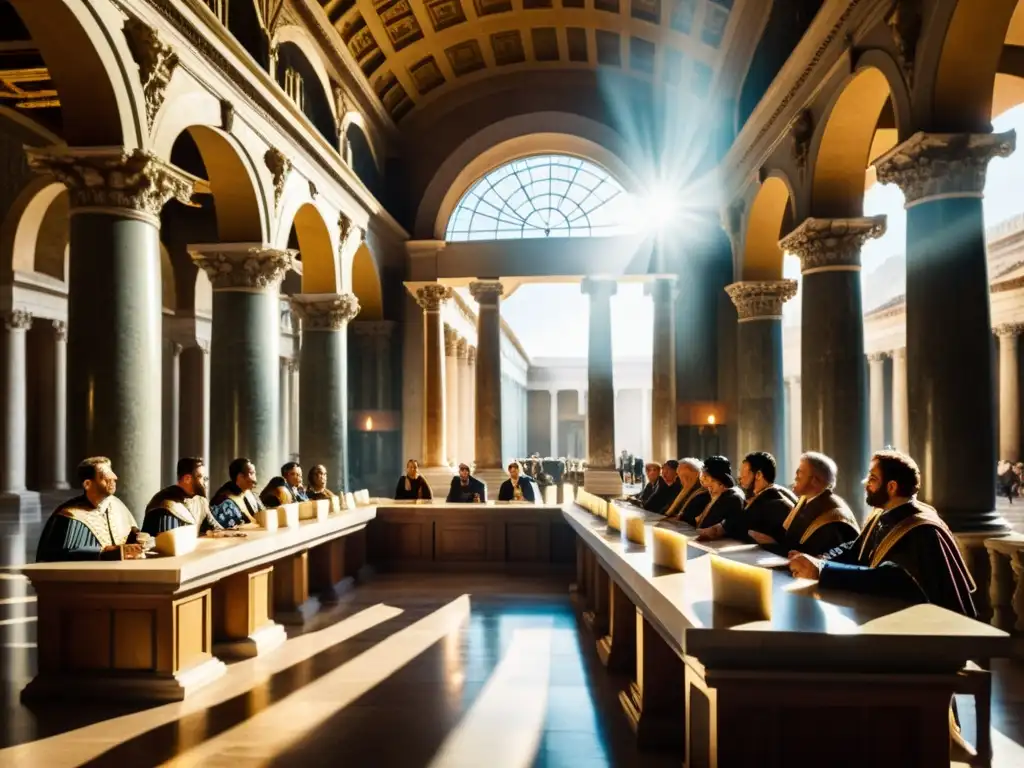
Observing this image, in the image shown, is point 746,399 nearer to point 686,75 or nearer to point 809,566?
point 686,75

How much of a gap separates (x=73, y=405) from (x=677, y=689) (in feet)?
22.3

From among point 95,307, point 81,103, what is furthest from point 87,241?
point 81,103

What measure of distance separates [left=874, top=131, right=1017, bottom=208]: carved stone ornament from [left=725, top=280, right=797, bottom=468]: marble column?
24.5ft

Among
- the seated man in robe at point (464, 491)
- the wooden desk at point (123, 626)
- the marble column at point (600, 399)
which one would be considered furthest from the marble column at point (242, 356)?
the marble column at point (600, 399)

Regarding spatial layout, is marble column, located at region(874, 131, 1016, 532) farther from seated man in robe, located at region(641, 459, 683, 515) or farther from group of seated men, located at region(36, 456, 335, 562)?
group of seated men, located at region(36, 456, 335, 562)

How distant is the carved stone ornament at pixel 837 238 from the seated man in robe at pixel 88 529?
8.98 m

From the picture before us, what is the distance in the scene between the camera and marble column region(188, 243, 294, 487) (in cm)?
1280

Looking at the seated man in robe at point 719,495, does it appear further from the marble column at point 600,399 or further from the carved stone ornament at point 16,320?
the carved stone ornament at point 16,320

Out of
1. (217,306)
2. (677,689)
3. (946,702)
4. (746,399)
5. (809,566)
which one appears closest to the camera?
(946,702)

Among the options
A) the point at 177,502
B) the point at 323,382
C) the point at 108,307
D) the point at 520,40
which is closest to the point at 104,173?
the point at 108,307

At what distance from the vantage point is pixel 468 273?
21875 mm

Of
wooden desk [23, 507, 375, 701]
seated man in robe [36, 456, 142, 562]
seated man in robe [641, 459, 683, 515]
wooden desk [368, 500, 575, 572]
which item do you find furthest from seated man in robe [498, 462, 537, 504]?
seated man in robe [36, 456, 142, 562]

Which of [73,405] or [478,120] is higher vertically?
[478,120]

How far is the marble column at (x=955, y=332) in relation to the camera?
25.2 feet
